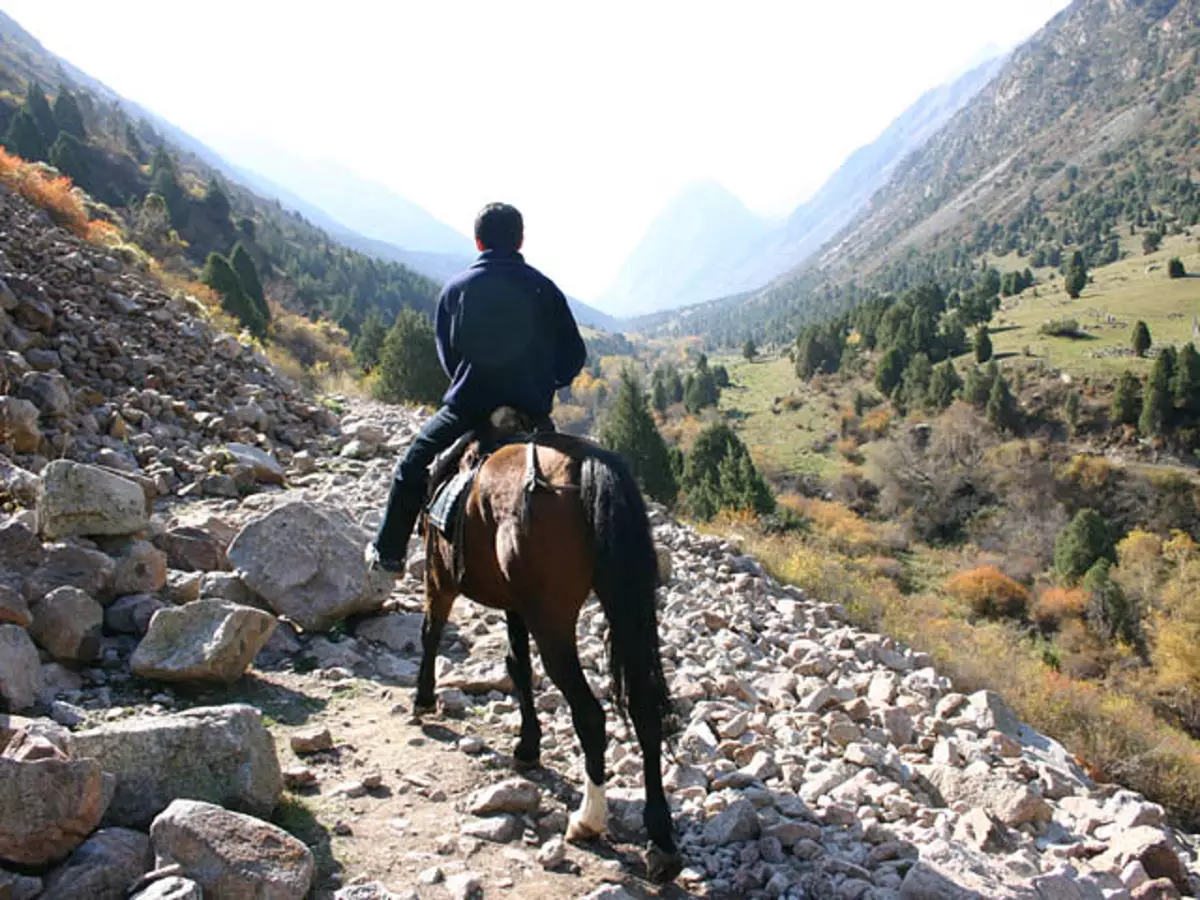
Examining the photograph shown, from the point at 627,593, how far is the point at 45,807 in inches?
89.6

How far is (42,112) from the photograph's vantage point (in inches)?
2547

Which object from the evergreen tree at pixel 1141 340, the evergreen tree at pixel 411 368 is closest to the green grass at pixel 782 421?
the evergreen tree at pixel 1141 340

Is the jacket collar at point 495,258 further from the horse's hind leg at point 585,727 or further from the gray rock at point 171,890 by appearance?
the gray rock at point 171,890

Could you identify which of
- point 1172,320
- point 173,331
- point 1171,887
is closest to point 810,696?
point 1171,887

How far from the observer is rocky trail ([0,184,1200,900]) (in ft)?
9.39

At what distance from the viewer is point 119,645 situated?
487 cm

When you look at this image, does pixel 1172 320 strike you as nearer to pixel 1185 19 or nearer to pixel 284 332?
pixel 284 332

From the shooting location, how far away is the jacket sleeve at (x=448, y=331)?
182 inches

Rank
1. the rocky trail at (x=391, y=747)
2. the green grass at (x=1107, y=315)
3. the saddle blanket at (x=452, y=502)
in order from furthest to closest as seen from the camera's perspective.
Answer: the green grass at (x=1107, y=315) < the saddle blanket at (x=452, y=502) < the rocky trail at (x=391, y=747)

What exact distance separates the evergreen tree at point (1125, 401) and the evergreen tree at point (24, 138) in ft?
277

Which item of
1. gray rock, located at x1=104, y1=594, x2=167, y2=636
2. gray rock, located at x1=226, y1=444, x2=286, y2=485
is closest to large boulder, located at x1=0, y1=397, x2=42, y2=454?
gray rock, located at x1=226, y1=444, x2=286, y2=485

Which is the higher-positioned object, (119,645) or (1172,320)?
(1172,320)

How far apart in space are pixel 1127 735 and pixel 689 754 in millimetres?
6544

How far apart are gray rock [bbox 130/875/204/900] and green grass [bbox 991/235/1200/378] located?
240 feet
